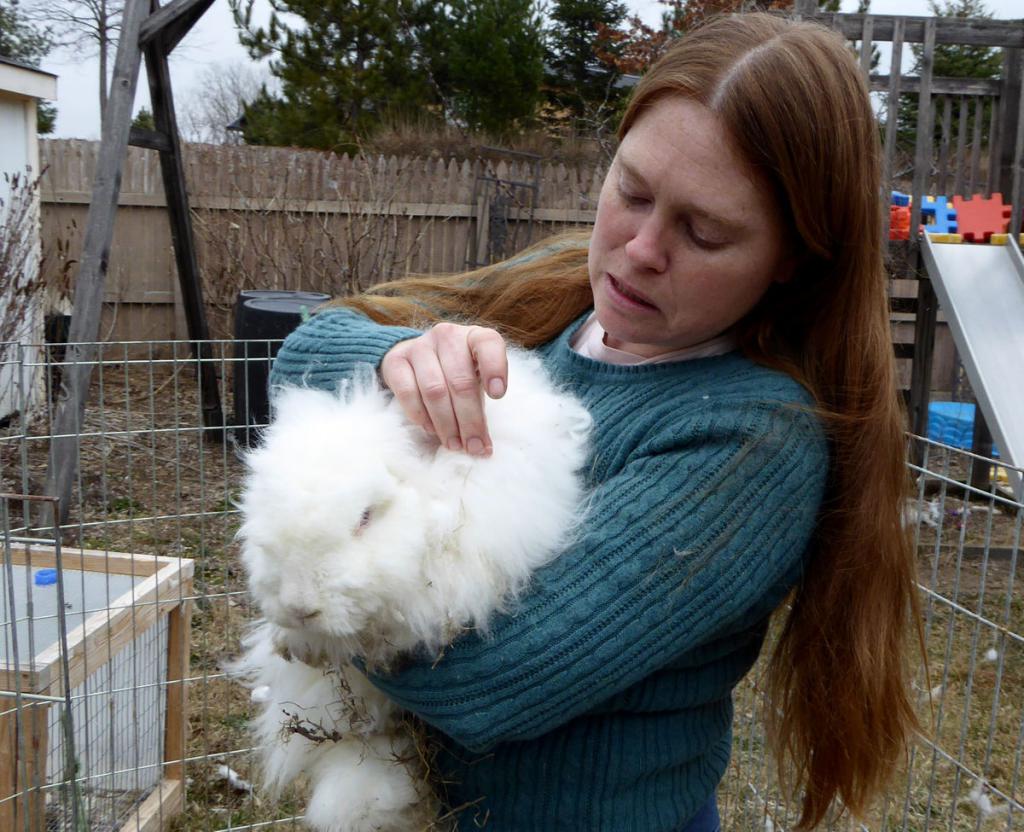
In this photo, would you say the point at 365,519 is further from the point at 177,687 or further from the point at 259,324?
the point at 259,324

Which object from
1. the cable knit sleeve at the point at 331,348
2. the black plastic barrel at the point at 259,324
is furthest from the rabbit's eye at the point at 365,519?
the black plastic barrel at the point at 259,324

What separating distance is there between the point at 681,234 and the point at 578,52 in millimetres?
15398

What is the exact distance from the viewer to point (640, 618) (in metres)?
1.06

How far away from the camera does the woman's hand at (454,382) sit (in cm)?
114

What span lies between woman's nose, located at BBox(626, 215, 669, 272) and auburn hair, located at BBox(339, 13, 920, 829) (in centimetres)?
14

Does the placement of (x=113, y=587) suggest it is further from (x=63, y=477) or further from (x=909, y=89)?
(x=909, y=89)

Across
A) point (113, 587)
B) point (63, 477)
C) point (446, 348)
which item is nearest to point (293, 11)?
point (63, 477)

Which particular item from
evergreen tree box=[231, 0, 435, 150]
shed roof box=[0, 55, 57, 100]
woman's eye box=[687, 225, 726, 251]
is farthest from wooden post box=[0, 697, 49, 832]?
evergreen tree box=[231, 0, 435, 150]

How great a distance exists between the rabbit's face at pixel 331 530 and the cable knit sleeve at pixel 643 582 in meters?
0.12

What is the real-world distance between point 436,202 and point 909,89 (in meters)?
5.04

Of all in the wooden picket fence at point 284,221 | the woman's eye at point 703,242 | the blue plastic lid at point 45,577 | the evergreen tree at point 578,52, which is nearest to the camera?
the woman's eye at point 703,242

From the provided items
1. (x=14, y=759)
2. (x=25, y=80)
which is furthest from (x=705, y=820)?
(x=25, y=80)

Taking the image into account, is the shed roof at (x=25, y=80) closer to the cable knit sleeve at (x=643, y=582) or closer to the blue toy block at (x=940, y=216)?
the blue toy block at (x=940, y=216)

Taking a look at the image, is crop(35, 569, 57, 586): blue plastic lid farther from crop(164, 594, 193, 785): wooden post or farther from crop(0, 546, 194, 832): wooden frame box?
crop(164, 594, 193, 785): wooden post
